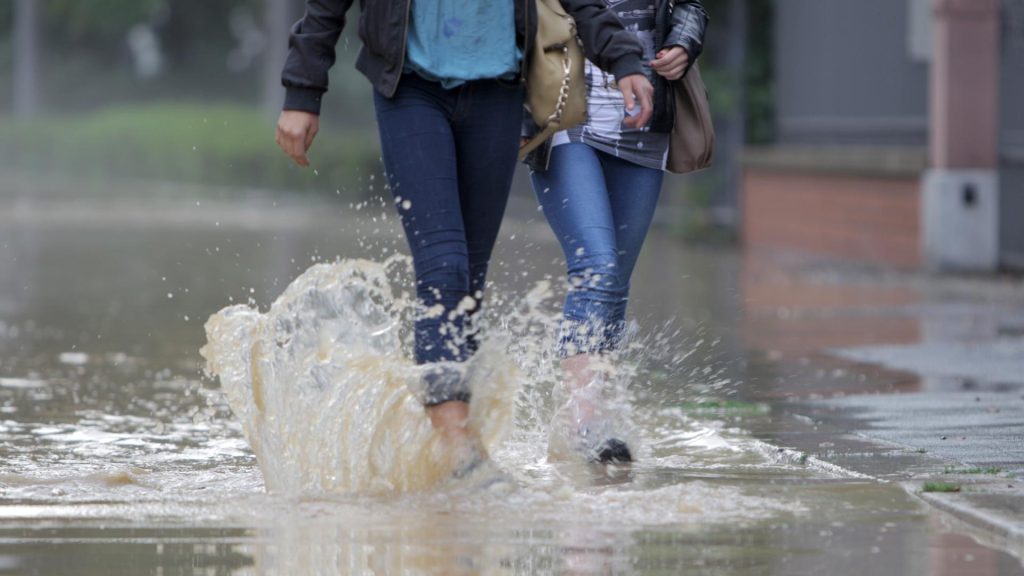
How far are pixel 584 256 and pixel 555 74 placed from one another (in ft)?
2.26

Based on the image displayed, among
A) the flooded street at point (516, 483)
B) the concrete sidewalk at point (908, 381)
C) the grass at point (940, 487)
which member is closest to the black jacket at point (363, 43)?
the flooded street at point (516, 483)

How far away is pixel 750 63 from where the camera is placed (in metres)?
19.0

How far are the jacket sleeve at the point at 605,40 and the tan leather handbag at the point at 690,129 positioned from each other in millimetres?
458

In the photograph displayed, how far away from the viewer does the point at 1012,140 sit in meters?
13.7

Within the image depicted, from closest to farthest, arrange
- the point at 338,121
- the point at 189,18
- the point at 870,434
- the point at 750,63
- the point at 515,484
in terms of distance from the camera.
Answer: the point at 515,484, the point at 870,434, the point at 750,63, the point at 338,121, the point at 189,18

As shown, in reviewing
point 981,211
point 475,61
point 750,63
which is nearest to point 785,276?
point 981,211

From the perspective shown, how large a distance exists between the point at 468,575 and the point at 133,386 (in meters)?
4.05

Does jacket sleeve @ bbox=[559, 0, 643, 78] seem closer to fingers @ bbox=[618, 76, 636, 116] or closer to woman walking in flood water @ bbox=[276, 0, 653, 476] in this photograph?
fingers @ bbox=[618, 76, 636, 116]

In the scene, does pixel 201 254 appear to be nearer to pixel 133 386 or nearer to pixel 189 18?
pixel 133 386

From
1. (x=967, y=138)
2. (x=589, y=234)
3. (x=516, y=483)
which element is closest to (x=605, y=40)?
(x=589, y=234)

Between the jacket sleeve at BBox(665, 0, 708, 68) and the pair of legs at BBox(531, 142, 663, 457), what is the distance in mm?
379

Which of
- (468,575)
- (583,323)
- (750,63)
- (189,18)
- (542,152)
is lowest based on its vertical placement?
(468,575)

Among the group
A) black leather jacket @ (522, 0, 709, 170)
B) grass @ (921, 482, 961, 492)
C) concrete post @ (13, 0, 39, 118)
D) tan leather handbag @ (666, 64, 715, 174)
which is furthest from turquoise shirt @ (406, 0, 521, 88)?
concrete post @ (13, 0, 39, 118)

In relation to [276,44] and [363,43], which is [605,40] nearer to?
[363,43]
